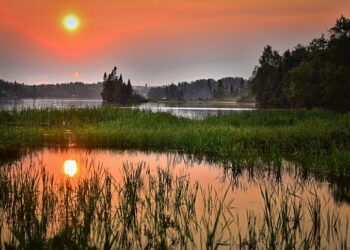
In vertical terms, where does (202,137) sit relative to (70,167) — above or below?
above

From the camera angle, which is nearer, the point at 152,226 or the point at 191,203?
the point at 152,226

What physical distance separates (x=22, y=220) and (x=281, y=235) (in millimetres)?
6186

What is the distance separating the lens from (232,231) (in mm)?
9914

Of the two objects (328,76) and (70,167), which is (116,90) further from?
(70,167)

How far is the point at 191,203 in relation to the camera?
38.2 ft

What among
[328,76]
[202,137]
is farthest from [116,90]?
[202,137]

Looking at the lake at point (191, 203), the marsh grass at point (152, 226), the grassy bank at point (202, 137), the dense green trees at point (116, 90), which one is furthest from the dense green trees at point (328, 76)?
the dense green trees at point (116, 90)

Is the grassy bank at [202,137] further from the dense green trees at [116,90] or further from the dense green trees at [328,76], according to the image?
the dense green trees at [116,90]

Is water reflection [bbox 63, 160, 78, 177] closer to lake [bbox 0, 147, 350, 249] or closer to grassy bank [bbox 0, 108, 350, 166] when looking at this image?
lake [bbox 0, 147, 350, 249]

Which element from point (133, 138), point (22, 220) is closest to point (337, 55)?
point (133, 138)

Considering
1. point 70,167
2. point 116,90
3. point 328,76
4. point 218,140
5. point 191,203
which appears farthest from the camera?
point 116,90

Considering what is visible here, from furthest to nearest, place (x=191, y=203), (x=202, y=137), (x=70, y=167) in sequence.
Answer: (x=202, y=137)
(x=70, y=167)
(x=191, y=203)

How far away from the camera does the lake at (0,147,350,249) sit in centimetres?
911

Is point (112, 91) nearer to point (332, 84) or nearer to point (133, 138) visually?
point (332, 84)
